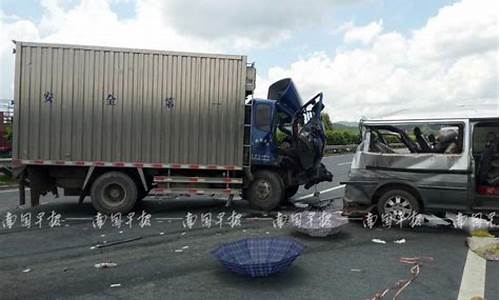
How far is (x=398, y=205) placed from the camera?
8.02 meters

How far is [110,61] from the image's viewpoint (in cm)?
911

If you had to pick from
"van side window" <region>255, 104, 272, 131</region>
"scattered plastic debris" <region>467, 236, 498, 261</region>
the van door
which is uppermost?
"van side window" <region>255, 104, 272, 131</region>

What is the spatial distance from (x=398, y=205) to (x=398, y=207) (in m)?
0.03

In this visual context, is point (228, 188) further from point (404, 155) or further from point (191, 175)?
point (404, 155)

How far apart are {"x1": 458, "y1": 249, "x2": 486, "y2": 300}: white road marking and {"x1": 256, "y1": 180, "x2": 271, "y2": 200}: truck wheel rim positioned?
161 inches

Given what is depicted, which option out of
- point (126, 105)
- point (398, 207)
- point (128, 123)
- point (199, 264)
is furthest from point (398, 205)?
point (126, 105)

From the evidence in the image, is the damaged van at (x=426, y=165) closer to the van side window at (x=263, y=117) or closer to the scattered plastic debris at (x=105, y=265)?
the van side window at (x=263, y=117)

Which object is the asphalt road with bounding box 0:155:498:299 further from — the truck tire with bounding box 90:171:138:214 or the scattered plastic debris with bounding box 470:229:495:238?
the truck tire with bounding box 90:171:138:214

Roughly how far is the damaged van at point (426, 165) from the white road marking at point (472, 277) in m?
1.24

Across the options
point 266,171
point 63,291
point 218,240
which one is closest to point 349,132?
point 266,171

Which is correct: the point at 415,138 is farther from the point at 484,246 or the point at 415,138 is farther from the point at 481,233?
the point at 484,246

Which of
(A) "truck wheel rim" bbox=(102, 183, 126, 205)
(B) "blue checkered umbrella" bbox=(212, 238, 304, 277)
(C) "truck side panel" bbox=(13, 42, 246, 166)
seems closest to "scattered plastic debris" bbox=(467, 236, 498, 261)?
(B) "blue checkered umbrella" bbox=(212, 238, 304, 277)

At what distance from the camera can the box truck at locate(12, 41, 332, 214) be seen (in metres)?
9.09

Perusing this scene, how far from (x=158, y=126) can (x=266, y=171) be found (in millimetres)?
2351
